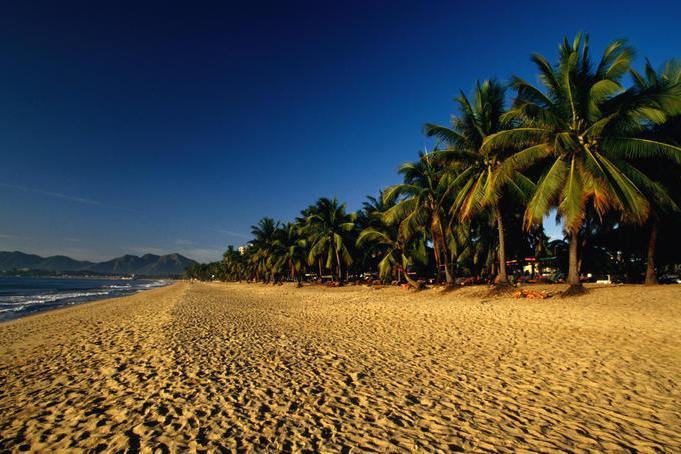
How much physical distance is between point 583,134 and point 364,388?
47.4ft

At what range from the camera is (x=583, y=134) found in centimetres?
1364

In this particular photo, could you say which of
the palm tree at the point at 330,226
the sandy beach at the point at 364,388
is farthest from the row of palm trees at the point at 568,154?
the palm tree at the point at 330,226

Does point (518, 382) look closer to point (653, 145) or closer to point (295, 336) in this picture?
point (295, 336)

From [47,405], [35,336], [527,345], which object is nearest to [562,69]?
[527,345]

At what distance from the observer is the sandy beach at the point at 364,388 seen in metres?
3.91

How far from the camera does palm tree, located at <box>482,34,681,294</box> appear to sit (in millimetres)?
12305

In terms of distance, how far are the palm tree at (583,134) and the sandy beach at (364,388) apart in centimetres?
436

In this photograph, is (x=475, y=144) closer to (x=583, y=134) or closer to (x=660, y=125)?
(x=583, y=134)

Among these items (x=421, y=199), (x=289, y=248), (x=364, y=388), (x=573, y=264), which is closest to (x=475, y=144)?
(x=421, y=199)

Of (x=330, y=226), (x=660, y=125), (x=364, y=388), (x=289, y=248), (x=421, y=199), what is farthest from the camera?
(x=289, y=248)

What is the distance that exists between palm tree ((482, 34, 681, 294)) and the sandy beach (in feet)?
14.3

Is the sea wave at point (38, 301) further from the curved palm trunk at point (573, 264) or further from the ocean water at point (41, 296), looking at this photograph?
the curved palm trunk at point (573, 264)

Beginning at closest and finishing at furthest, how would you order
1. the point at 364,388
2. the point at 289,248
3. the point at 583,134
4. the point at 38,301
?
the point at 364,388
the point at 583,134
the point at 38,301
the point at 289,248

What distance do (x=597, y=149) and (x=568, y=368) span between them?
11.6m
